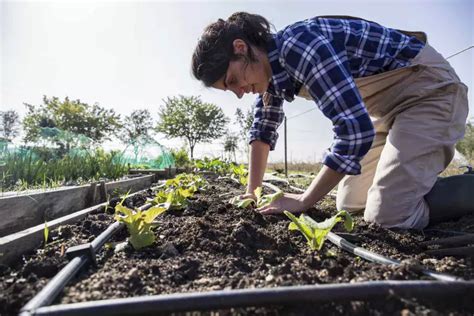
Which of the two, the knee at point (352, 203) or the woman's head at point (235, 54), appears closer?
the woman's head at point (235, 54)

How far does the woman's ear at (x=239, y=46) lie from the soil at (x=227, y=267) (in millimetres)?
797

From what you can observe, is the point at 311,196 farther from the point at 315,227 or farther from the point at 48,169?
the point at 48,169

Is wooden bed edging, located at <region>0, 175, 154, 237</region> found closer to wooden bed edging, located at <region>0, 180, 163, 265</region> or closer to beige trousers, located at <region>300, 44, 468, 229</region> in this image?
wooden bed edging, located at <region>0, 180, 163, 265</region>

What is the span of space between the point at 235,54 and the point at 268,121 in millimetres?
793

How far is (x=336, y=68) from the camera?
4.43 feet

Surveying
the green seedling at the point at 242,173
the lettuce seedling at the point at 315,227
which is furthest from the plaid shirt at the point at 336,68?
the green seedling at the point at 242,173

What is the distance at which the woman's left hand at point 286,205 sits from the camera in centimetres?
159

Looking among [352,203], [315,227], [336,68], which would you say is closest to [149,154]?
[352,203]

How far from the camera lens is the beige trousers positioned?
1.89 metres

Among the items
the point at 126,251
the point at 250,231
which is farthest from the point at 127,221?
the point at 250,231

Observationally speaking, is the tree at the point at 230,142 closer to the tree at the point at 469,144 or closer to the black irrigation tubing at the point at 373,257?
the tree at the point at 469,144

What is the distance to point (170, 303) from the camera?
2.44ft

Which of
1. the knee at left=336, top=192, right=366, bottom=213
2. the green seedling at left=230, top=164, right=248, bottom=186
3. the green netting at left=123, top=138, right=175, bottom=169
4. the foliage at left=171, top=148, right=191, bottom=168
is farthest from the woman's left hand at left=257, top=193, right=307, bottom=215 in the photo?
the foliage at left=171, top=148, right=191, bottom=168

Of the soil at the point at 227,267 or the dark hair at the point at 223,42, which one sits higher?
the dark hair at the point at 223,42
